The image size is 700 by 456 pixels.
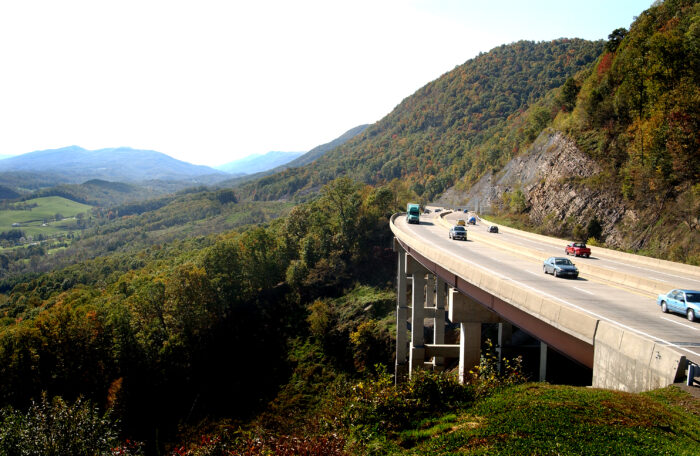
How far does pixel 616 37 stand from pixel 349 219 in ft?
170

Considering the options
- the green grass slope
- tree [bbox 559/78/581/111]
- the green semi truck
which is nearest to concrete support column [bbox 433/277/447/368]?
the green semi truck

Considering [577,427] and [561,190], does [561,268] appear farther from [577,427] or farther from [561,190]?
[561,190]

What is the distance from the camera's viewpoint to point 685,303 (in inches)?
604

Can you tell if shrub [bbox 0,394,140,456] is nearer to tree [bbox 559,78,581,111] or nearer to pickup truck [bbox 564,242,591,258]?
pickup truck [bbox 564,242,591,258]

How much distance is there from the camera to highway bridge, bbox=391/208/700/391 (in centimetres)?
1104

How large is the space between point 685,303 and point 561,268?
27.7ft

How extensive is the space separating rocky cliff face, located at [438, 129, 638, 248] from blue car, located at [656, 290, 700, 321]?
29893mm

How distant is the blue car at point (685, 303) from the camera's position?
15117 millimetres

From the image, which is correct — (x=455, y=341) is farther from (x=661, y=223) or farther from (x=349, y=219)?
(x=349, y=219)

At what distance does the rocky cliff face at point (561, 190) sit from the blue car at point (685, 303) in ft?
98.1

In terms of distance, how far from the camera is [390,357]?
174 ft

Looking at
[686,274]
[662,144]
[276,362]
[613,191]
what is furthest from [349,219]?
[686,274]

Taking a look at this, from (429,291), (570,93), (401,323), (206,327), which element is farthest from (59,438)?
(570,93)

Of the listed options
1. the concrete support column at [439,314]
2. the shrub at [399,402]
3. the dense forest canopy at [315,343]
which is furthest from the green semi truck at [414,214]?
the shrub at [399,402]
